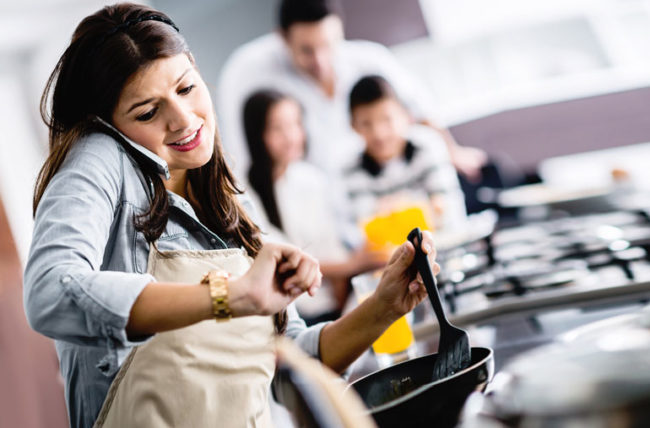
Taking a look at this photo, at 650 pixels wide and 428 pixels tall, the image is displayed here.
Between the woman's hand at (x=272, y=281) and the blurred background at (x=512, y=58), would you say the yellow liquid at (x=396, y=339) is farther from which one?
the blurred background at (x=512, y=58)

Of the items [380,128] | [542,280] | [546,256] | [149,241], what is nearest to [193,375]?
[149,241]

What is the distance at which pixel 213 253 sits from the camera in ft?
3.45

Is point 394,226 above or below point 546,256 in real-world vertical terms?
above

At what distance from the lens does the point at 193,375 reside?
3.16 feet

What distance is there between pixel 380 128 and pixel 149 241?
3250 millimetres

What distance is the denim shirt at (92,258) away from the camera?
73 centimetres

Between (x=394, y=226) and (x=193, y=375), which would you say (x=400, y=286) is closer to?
(x=193, y=375)

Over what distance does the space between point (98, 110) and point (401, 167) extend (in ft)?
10.7

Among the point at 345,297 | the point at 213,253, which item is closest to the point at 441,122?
the point at 345,297

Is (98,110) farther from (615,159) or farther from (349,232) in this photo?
(615,159)

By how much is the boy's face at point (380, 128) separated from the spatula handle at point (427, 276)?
322cm

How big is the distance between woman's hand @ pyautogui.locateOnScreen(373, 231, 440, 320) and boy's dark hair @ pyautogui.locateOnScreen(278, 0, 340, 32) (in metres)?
3.52

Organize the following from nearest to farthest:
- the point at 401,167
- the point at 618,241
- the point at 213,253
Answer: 1. the point at 213,253
2. the point at 618,241
3. the point at 401,167

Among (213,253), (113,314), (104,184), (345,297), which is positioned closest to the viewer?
(113,314)
